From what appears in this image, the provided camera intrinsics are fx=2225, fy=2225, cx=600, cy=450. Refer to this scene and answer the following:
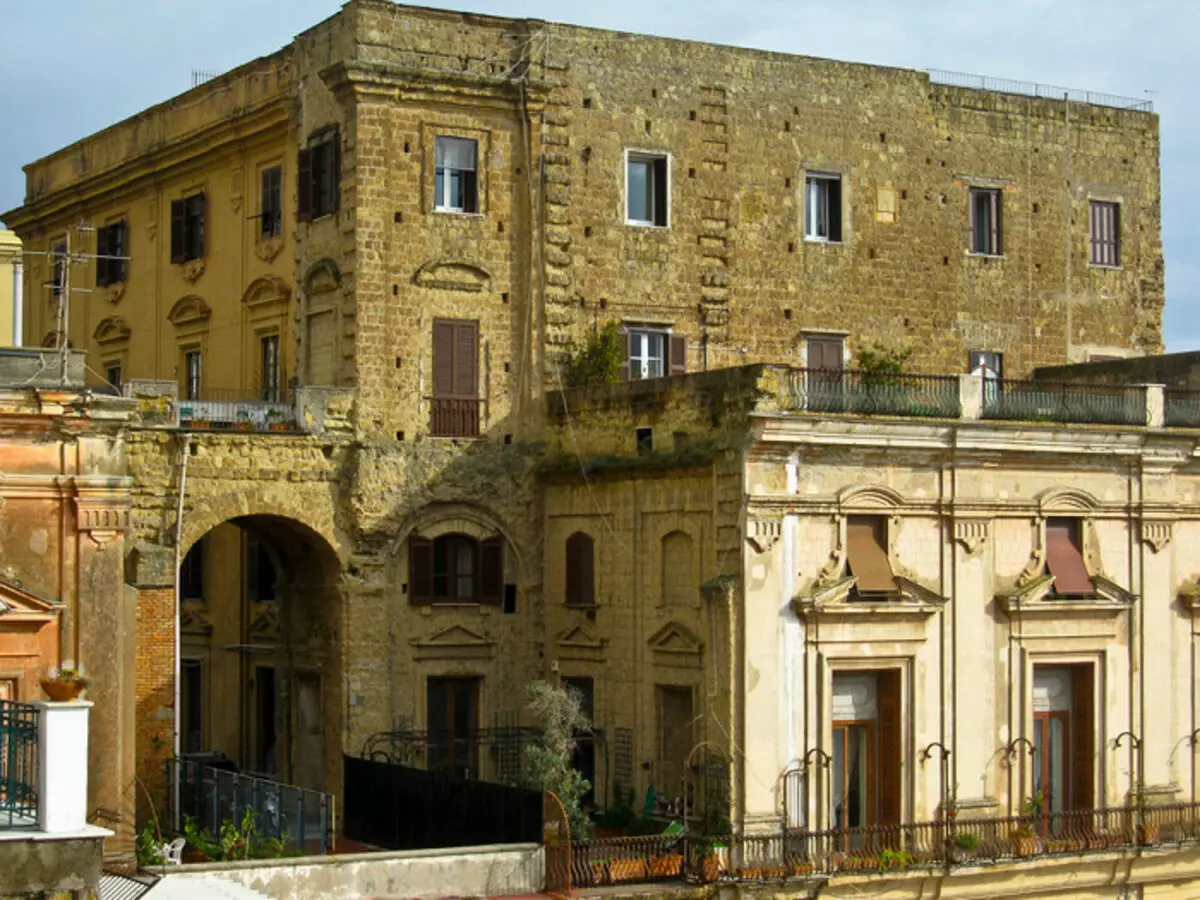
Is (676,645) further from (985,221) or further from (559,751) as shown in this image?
(985,221)

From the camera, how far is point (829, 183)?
41.5m

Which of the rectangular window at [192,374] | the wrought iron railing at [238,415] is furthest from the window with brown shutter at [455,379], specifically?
the rectangular window at [192,374]

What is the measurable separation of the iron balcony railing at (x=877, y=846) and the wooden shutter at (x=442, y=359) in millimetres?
9106

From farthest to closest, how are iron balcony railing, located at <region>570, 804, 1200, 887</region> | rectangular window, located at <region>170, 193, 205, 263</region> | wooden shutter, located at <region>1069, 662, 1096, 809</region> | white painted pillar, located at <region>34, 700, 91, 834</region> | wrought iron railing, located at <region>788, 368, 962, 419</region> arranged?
1. rectangular window, located at <region>170, 193, 205, 263</region>
2. wooden shutter, located at <region>1069, 662, 1096, 809</region>
3. wrought iron railing, located at <region>788, 368, 962, 419</region>
4. iron balcony railing, located at <region>570, 804, 1200, 887</region>
5. white painted pillar, located at <region>34, 700, 91, 834</region>

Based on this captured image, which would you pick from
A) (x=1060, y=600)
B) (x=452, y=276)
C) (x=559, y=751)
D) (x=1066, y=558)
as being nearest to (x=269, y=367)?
(x=452, y=276)

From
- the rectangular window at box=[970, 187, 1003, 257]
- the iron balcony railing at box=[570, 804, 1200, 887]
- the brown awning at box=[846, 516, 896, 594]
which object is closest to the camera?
the iron balcony railing at box=[570, 804, 1200, 887]

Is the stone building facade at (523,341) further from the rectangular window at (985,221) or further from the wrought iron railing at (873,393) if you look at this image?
the wrought iron railing at (873,393)

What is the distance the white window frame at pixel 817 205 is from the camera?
4116 centimetres

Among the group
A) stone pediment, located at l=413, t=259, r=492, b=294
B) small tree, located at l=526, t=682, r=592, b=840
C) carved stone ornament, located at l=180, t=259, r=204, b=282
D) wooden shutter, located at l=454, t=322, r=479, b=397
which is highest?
carved stone ornament, located at l=180, t=259, r=204, b=282

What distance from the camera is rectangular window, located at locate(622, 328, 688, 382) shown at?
1538 inches

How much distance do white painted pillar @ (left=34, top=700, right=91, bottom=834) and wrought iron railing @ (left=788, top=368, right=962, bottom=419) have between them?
14.7m

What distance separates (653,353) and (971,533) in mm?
7224

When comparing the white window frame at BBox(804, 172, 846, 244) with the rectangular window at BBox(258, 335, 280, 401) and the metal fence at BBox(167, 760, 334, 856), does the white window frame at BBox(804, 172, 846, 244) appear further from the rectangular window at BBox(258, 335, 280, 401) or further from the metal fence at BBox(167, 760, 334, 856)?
the metal fence at BBox(167, 760, 334, 856)

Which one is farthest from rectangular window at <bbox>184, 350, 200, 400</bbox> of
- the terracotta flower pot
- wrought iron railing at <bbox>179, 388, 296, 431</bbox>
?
the terracotta flower pot
